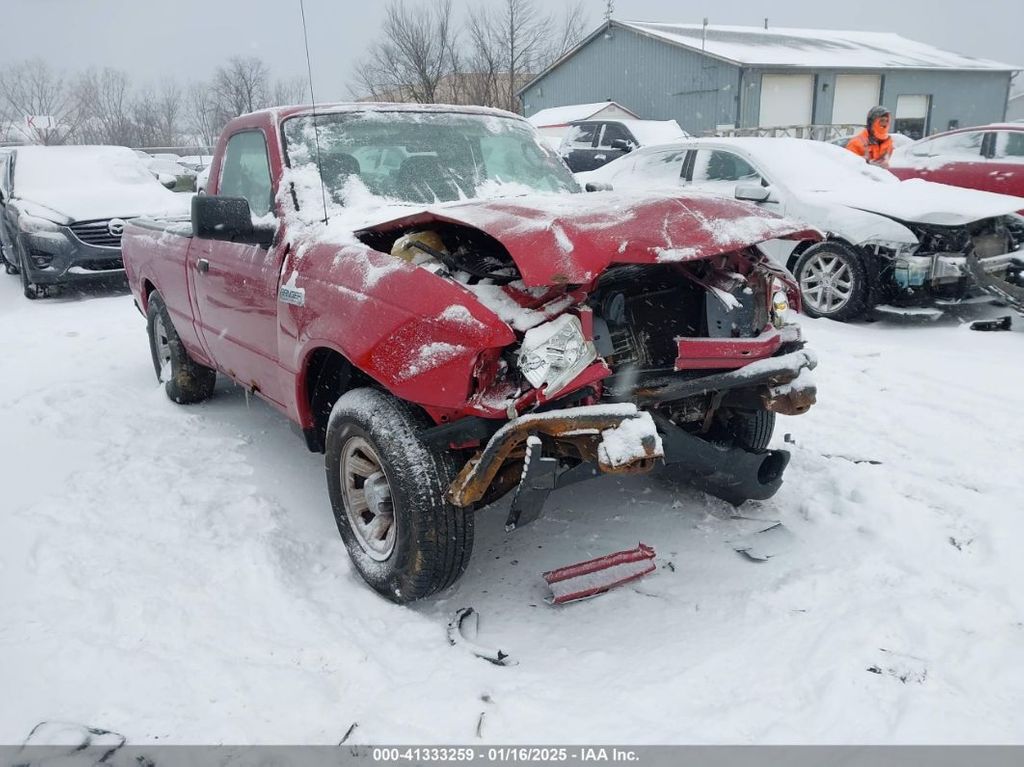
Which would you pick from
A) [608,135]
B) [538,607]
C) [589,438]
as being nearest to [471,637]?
[538,607]

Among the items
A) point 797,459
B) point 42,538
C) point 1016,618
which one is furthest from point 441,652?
point 797,459

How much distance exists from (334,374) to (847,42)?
37.2 meters

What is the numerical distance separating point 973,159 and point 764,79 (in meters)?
18.5

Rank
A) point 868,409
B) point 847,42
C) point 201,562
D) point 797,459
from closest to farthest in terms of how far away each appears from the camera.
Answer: point 201,562, point 797,459, point 868,409, point 847,42

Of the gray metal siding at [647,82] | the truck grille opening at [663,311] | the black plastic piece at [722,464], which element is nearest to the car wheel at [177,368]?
the truck grille opening at [663,311]

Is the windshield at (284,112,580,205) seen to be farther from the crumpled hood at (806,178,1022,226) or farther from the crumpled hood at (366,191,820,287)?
the crumpled hood at (806,178,1022,226)

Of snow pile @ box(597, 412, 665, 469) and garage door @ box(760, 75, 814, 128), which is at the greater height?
→ garage door @ box(760, 75, 814, 128)

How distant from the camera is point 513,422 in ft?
8.07

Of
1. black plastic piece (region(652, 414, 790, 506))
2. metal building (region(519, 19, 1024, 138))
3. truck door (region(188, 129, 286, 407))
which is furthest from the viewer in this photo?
metal building (region(519, 19, 1024, 138))

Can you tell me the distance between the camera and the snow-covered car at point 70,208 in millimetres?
9328

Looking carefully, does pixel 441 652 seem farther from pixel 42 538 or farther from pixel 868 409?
pixel 868 409

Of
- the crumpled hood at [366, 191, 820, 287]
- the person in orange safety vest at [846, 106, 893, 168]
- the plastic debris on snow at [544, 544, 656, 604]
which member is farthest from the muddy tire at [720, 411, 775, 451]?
the person in orange safety vest at [846, 106, 893, 168]

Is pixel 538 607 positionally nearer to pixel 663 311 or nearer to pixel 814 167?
pixel 663 311

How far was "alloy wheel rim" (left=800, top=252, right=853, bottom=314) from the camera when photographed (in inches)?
261
